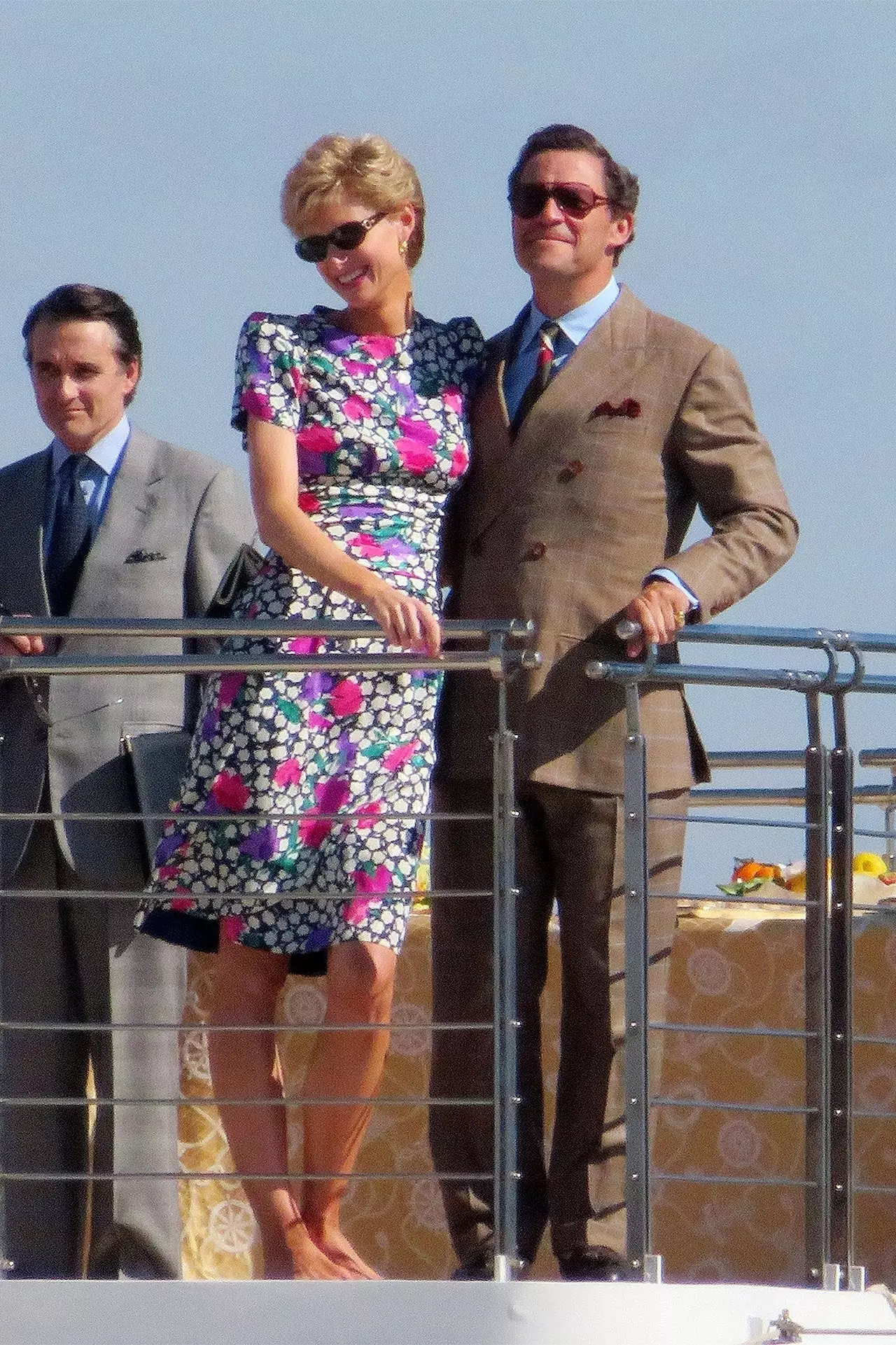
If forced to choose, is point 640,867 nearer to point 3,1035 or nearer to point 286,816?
point 286,816

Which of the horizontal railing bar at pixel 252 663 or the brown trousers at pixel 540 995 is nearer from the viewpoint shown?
the horizontal railing bar at pixel 252 663

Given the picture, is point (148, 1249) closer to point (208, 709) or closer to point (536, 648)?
point (208, 709)

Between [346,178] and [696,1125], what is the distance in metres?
2.07

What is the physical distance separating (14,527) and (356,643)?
2.88 ft

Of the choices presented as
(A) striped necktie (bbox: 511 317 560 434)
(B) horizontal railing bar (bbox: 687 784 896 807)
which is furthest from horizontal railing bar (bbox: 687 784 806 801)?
(A) striped necktie (bbox: 511 317 560 434)

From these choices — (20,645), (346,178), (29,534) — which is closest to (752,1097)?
(20,645)

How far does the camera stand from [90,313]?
4.68 meters

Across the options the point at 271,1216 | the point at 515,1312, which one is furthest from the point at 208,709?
the point at 515,1312

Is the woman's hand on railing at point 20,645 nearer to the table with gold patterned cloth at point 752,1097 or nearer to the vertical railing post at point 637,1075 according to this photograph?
the vertical railing post at point 637,1075

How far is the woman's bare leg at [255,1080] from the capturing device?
4016 millimetres

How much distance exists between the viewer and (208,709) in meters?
4.13

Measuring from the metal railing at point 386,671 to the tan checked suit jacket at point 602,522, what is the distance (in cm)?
10

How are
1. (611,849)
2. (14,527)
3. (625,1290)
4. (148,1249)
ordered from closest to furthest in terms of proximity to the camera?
(625,1290), (611,849), (148,1249), (14,527)

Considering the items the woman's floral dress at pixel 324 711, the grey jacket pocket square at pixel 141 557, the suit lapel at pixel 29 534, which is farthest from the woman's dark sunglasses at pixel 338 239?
the suit lapel at pixel 29 534
